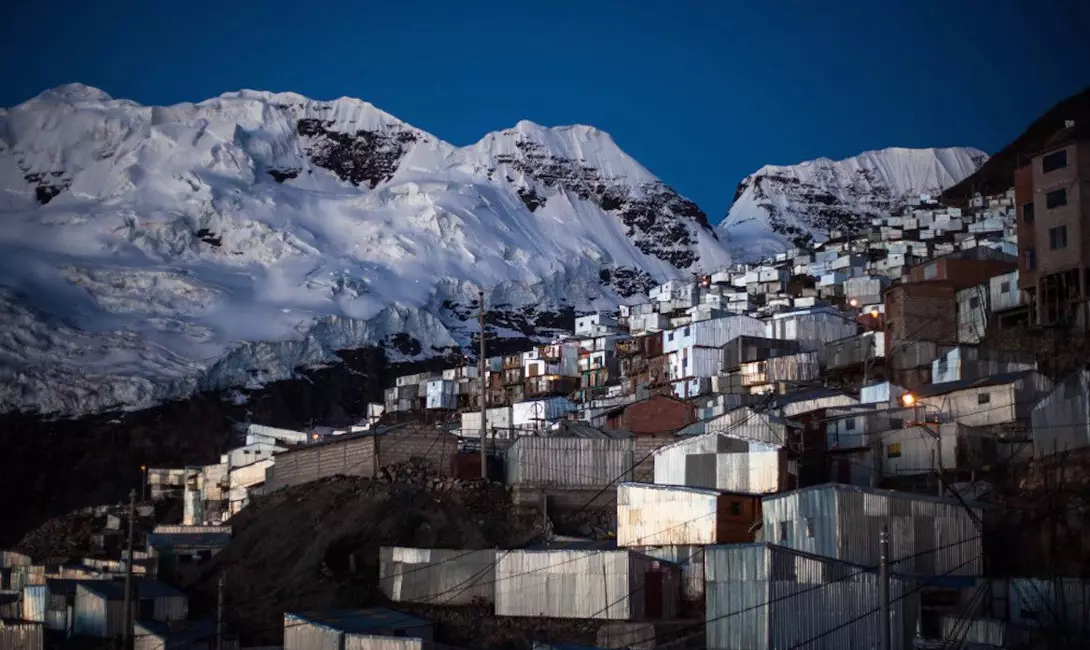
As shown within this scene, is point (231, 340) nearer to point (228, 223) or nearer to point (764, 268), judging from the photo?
point (228, 223)

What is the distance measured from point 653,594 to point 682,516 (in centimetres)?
270

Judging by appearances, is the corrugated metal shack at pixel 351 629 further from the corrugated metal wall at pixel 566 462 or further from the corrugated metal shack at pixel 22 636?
the corrugated metal wall at pixel 566 462

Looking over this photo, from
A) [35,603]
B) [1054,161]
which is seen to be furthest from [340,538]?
[1054,161]

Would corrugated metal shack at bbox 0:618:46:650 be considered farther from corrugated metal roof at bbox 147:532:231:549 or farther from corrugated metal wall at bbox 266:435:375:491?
corrugated metal wall at bbox 266:435:375:491

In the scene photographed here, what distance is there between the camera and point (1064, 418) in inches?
1286

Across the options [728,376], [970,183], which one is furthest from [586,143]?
[728,376]

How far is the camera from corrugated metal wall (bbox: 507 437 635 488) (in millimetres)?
39875

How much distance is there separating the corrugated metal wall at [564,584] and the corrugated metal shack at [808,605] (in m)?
3.63

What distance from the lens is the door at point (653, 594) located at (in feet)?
99.1

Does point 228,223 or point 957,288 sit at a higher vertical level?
point 228,223

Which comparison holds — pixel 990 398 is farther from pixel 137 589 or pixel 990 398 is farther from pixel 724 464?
pixel 137 589

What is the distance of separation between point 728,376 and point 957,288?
43.9 feet

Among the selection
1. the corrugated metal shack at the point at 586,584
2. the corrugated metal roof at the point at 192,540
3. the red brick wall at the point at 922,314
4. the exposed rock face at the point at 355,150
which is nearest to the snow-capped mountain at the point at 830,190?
the exposed rock face at the point at 355,150

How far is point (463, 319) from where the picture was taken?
119 metres
